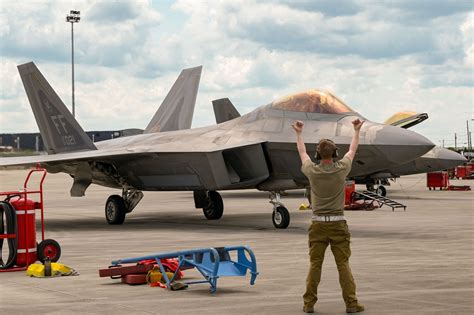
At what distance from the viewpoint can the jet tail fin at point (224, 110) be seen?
1091 inches

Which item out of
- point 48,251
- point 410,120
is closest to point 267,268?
point 48,251

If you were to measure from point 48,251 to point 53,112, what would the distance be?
30.7ft

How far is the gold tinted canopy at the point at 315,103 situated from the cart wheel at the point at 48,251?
6398mm

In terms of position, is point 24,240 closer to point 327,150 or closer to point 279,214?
point 327,150

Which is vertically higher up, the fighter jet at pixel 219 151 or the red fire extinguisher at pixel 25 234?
the fighter jet at pixel 219 151

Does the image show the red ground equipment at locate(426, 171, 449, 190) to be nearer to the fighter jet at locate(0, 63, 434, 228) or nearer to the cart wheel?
the fighter jet at locate(0, 63, 434, 228)

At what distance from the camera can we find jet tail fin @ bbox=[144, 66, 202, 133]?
74.3ft

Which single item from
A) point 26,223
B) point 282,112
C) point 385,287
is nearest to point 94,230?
point 282,112

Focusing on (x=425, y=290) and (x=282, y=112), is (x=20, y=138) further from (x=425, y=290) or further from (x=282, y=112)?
(x=425, y=290)

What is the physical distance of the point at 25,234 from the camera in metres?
9.84

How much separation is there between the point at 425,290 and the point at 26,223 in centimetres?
511

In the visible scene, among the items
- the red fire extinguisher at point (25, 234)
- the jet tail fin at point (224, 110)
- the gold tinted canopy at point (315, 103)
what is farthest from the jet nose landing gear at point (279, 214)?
the jet tail fin at point (224, 110)

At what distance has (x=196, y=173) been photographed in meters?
16.0

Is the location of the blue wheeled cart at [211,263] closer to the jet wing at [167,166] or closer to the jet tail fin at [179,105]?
the jet wing at [167,166]
